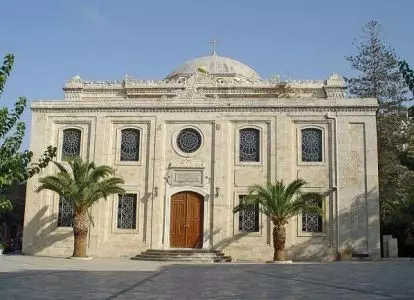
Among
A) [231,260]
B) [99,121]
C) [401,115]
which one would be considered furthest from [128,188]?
[401,115]

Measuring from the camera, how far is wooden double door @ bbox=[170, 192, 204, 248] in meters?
22.0

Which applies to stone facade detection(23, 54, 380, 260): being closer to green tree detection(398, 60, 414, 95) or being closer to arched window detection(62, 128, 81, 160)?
arched window detection(62, 128, 81, 160)

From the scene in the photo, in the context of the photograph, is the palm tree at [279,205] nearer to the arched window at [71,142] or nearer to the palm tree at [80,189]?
the palm tree at [80,189]

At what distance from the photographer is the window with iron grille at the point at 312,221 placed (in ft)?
71.5

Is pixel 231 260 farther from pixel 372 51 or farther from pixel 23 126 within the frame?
pixel 372 51

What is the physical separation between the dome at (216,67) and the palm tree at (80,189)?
31.7 ft

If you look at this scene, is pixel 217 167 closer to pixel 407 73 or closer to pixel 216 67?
pixel 216 67

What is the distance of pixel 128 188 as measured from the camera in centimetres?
2261

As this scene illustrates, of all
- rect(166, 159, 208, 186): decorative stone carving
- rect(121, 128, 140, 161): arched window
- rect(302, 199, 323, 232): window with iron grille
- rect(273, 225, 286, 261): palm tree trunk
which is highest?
rect(121, 128, 140, 161): arched window

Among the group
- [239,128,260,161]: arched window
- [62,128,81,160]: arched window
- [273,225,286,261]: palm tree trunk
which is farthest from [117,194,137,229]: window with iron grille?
[273,225,286,261]: palm tree trunk

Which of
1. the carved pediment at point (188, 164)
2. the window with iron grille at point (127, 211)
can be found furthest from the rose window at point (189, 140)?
the window with iron grille at point (127, 211)

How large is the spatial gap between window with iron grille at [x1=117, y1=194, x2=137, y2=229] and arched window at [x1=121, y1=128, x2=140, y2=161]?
5.49ft

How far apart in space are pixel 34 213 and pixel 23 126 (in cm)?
1353

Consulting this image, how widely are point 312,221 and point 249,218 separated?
2552 mm
